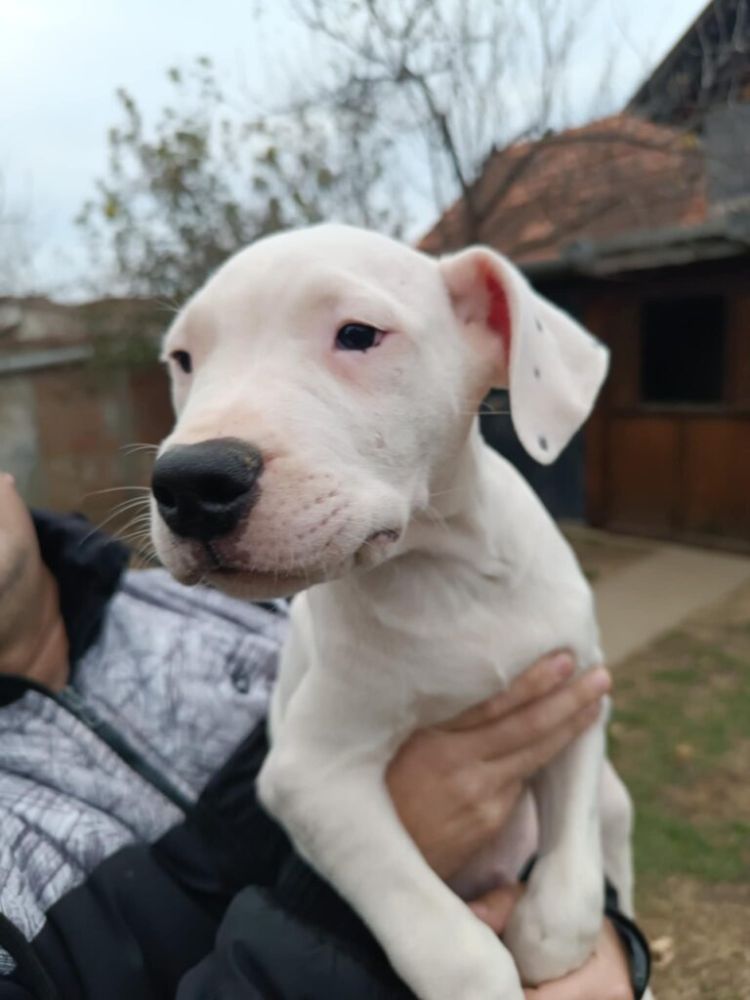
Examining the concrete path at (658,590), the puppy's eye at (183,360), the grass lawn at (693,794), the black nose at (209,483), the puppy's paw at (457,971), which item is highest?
the puppy's eye at (183,360)

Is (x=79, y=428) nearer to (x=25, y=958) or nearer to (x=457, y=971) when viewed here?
(x=25, y=958)

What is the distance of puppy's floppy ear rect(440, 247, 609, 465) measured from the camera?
154 cm

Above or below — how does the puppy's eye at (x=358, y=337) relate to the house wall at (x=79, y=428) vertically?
above

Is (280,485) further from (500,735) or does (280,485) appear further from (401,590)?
(500,735)

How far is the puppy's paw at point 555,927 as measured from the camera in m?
1.66

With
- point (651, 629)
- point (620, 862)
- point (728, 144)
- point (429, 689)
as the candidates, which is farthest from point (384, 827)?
point (728, 144)

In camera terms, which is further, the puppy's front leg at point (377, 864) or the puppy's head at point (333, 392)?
the puppy's front leg at point (377, 864)

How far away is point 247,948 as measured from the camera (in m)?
1.48

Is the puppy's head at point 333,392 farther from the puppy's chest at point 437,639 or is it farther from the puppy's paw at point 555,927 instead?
the puppy's paw at point 555,927

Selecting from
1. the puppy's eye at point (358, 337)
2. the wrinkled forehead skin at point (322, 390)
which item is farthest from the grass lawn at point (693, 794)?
the puppy's eye at point (358, 337)

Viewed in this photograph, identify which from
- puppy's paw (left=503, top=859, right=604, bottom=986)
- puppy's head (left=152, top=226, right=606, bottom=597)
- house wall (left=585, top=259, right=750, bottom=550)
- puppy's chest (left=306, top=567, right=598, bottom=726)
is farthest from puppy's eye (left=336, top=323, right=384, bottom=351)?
house wall (left=585, top=259, right=750, bottom=550)

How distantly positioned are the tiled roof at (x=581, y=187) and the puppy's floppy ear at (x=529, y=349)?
20.1ft

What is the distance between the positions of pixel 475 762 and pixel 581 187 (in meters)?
7.41

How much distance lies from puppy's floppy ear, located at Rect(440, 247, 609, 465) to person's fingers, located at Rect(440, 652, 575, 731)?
1.54 feet
